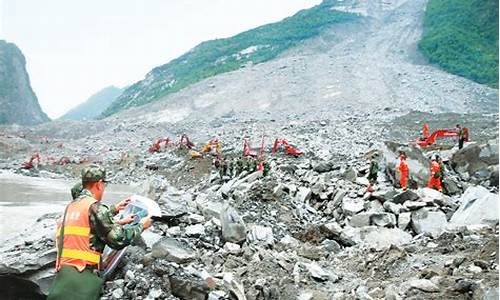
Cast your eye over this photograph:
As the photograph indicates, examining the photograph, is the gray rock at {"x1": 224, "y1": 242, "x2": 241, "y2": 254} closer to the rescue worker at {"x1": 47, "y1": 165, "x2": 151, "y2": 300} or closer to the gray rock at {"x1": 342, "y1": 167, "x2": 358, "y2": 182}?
the rescue worker at {"x1": 47, "y1": 165, "x2": 151, "y2": 300}

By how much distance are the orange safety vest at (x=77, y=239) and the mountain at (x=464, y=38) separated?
40.6 meters

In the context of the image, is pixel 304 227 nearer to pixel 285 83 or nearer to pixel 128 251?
pixel 128 251

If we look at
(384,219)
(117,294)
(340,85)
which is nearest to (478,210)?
(384,219)

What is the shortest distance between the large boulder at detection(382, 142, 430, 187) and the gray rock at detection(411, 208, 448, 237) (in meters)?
3.04

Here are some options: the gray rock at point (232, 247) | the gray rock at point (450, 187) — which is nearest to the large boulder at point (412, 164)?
the gray rock at point (450, 187)

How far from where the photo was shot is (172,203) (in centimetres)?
625

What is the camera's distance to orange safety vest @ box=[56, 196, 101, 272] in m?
2.87

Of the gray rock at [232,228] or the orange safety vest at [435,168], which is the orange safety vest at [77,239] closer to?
the gray rock at [232,228]

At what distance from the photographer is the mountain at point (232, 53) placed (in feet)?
186

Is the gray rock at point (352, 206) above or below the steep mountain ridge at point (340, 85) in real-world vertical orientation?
above

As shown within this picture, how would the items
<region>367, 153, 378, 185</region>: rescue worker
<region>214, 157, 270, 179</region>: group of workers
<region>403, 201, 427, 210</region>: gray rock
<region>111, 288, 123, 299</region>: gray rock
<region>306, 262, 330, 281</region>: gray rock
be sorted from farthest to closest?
<region>214, 157, 270, 179</region>: group of workers
<region>367, 153, 378, 185</region>: rescue worker
<region>403, 201, 427, 210</region>: gray rock
<region>306, 262, 330, 281</region>: gray rock
<region>111, 288, 123, 299</region>: gray rock

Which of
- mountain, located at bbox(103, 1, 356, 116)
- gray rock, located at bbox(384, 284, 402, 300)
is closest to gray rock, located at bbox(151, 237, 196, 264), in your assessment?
gray rock, located at bbox(384, 284, 402, 300)

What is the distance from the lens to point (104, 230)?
293cm

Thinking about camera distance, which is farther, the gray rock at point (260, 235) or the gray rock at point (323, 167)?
Answer: the gray rock at point (323, 167)
